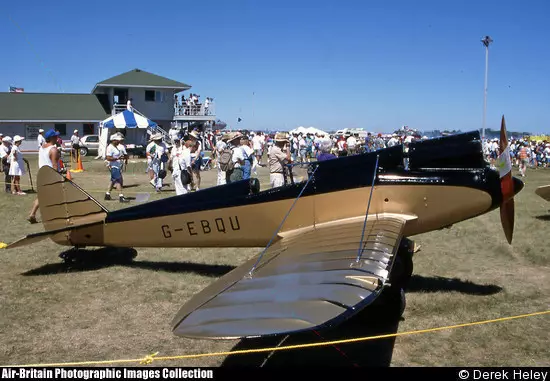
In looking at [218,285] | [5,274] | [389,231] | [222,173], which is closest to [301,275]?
[218,285]

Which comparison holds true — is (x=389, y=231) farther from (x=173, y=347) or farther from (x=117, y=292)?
(x=117, y=292)

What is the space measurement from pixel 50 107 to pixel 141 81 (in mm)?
8994

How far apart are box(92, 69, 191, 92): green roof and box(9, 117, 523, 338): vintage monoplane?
38.0 metres

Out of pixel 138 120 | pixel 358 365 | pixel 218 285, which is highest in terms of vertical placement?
pixel 138 120

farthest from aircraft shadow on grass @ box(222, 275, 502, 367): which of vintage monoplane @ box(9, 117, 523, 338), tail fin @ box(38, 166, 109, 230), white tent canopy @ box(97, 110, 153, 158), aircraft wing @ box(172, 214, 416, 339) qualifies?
white tent canopy @ box(97, 110, 153, 158)

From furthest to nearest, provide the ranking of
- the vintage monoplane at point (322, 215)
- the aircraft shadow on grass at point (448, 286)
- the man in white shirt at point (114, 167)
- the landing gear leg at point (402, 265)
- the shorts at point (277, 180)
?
the man in white shirt at point (114, 167) → the shorts at point (277, 180) → the aircraft shadow on grass at point (448, 286) → the landing gear leg at point (402, 265) → the vintage monoplane at point (322, 215)

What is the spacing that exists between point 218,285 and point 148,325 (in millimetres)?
1582

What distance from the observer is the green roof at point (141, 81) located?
4322 centimetres

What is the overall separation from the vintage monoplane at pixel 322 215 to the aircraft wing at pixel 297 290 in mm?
23

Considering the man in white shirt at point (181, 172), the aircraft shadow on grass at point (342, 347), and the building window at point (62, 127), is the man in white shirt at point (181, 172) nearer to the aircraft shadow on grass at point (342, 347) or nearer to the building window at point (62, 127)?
the aircraft shadow on grass at point (342, 347)

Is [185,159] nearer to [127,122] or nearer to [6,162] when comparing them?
[6,162]

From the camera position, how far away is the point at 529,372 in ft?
13.4

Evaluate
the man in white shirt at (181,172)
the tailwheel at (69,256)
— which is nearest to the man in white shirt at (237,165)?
the man in white shirt at (181,172)

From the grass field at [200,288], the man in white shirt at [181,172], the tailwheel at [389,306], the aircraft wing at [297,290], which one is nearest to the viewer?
the aircraft wing at [297,290]
